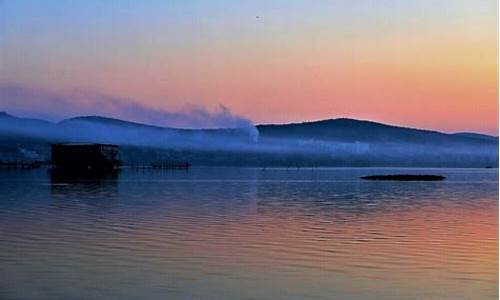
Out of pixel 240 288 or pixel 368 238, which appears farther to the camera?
pixel 368 238

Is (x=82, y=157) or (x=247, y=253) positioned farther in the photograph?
(x=82, y=157)

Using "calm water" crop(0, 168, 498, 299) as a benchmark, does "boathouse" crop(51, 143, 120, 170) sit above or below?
above

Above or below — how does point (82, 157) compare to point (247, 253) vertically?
above

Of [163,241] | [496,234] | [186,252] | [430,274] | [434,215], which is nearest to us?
[430,274]

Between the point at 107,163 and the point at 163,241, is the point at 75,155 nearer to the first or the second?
the point at 107,163

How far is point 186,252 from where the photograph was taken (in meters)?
20.7

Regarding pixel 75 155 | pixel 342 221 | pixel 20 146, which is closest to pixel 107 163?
pixel 75 155

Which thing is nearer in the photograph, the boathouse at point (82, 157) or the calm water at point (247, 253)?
the calm water at point (247, 253)

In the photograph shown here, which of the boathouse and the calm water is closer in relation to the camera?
the calm water

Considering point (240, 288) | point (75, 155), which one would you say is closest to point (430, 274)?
point (240, 288)

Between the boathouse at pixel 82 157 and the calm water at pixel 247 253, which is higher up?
the boathouse at pixel 82 157

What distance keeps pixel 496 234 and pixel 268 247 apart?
845cm

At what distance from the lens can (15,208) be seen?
36000 millimetres

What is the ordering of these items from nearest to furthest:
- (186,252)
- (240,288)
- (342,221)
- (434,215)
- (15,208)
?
(240,288), (186,252), (342,221), (434,215), (15,208)
